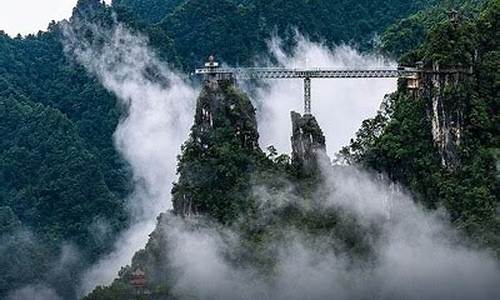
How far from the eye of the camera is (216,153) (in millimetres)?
69500

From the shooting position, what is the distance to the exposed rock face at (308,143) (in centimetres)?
6838

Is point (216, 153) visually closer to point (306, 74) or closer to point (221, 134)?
point (221, 134)

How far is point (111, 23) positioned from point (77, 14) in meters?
2.85

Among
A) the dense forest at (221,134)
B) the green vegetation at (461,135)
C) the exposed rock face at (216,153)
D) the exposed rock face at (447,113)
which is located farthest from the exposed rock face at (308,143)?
the exposed rock face at (447,113)

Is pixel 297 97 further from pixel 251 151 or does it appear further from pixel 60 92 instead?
pixel 251 151

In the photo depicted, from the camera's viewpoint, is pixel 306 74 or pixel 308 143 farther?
pixel 306 74

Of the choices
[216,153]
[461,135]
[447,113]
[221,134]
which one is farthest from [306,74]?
[461,135]

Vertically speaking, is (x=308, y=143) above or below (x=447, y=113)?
below

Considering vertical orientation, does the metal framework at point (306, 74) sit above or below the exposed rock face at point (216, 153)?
above

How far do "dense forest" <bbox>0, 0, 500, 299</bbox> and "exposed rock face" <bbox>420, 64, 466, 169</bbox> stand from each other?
0.08 metres

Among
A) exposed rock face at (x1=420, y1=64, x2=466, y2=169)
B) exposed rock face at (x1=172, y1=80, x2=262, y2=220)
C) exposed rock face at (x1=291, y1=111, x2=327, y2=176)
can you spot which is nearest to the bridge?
exposed rock face at (x1=172, y1=80, x2=262, y2=220)

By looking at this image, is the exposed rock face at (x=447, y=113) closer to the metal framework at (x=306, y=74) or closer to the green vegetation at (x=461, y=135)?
the green vegetation at (x=461, y=135)

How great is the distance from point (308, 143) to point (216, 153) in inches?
145

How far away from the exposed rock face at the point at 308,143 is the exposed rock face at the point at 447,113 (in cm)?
458
